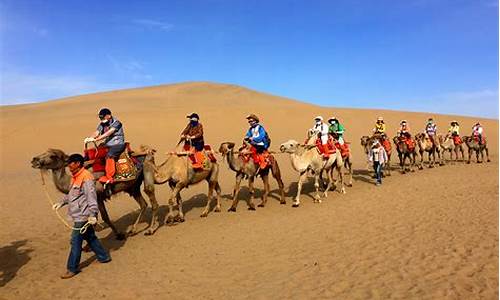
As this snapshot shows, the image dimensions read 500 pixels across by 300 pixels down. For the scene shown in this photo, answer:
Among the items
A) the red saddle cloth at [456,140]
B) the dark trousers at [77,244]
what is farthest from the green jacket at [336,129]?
the dark trousers at [77,244]

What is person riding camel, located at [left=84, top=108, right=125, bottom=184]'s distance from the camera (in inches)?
407

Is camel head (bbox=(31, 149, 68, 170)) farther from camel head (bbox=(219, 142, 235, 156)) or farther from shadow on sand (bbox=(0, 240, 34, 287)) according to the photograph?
camel head (bbox=(219, 142, 235, 156))

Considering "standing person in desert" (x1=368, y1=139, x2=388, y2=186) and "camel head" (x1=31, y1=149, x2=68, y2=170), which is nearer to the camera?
"camel head" (x1=31, y1=149, x2=68, y2=170)

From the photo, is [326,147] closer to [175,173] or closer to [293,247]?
[175,173]

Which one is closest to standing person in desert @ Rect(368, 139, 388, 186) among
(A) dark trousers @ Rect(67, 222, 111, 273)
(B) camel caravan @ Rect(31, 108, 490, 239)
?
(B) camel caravan @ Rect(31, 108, 490, 239)

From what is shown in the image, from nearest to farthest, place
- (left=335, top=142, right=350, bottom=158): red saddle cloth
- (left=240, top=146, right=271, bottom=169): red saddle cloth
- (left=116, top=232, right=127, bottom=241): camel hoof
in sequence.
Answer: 1. (left=116, top=232, right=127, bottom=241): camel hoof
2. (left=240, top=146, right=271, bottom=169): red saddle cloth
3. (left=335, top=142, right=350, bottom=158): red saddle cloth

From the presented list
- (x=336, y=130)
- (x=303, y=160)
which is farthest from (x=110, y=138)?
(x=336, y=130)

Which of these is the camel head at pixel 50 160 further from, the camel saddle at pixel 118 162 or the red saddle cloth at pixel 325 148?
the red saddle cloth at pixel 325 148

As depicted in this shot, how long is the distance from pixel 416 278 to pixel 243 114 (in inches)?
1576

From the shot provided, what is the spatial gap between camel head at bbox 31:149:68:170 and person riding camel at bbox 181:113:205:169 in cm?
384

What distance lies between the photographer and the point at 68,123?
41.3 meters

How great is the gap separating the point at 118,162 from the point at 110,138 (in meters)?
0.64

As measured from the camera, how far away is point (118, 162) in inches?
423

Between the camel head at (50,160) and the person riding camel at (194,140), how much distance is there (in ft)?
12.6
